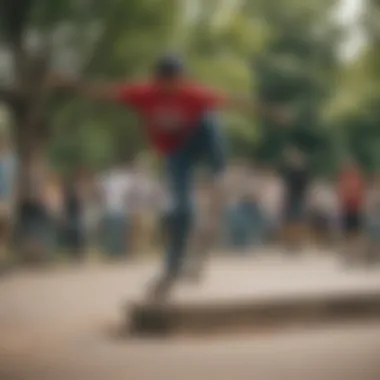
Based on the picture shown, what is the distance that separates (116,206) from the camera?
879 millimetres

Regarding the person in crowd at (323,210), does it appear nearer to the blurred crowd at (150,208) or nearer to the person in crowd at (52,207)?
the blurred crowd at (150,208)

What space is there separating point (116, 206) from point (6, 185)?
0.11 meters

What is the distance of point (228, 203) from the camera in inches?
34.1

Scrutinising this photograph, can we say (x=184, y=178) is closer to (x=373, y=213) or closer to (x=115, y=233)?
(x=115, y=233)

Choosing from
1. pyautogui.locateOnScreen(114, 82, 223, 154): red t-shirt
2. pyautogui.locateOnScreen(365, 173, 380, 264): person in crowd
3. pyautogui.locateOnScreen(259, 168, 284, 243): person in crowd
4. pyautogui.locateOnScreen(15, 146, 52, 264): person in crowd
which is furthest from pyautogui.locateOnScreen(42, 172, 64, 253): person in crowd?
pyautogui.locateOnScreen(365, 173, 380, 264): person in crowd

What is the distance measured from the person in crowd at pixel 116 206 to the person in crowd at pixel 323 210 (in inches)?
7.5

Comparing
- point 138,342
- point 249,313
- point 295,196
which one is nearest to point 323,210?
point 295,196

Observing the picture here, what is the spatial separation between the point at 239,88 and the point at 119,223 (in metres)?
0.19

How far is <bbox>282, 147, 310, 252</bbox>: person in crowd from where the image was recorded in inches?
33.9

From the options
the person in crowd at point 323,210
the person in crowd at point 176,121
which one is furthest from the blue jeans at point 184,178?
the person in crowd at point 323,210

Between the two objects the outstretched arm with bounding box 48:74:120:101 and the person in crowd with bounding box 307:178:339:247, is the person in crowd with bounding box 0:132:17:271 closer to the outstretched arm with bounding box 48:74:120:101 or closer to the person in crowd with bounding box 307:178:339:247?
the outstretched arm with bounding box 48:74:120:101

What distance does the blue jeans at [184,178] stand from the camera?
0.87 m

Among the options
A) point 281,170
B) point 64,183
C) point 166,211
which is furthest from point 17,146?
point 281,170

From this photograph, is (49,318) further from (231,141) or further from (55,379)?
(231,141)
